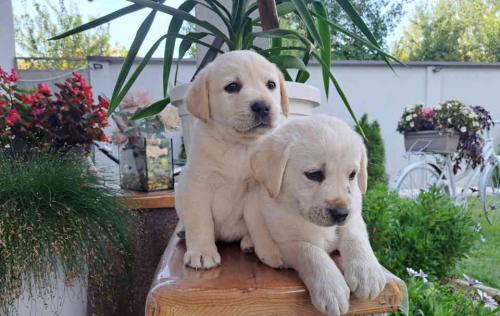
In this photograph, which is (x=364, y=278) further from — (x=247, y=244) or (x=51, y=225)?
(x=51, y=225)

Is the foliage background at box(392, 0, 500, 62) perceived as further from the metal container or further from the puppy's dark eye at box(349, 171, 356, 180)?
the puppy's dark eye at box(349, 171, 356, 180)

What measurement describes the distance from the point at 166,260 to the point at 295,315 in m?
0.34

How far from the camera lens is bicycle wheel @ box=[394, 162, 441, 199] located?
3.92m

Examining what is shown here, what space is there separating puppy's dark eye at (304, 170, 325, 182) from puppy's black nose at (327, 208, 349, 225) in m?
0.07

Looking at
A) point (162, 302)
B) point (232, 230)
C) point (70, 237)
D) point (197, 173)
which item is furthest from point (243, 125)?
point (70, 237)

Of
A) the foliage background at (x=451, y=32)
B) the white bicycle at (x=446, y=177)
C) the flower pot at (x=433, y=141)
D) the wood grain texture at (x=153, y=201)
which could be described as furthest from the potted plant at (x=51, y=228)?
the foliage background at (x=451, y=32)

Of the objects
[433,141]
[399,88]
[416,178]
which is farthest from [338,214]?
[399,88]

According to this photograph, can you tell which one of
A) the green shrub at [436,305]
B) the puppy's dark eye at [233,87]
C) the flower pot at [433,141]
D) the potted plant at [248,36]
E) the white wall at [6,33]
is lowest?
the green shrub at [436,305]

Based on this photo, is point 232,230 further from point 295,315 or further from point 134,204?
point 134,204

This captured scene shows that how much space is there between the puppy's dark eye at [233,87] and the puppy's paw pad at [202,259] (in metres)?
0.37

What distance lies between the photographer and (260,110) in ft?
2.92

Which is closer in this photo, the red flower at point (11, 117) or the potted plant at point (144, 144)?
the red flower at point (11, 117)

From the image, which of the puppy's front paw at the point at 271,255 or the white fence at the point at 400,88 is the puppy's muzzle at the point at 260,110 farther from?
the white fence at the point at 400,88

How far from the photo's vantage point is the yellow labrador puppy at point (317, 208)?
2.38 feet
